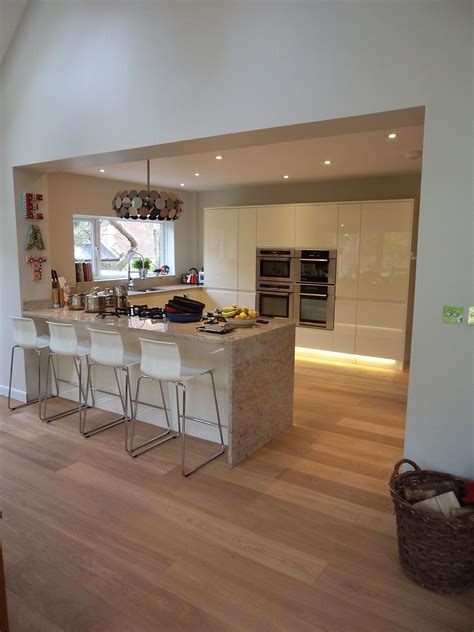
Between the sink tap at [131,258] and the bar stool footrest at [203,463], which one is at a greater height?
the sink tap at [131,258]

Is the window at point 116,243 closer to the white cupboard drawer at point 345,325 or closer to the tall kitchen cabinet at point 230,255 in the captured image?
the tall kitchen cabinet at point 230,255

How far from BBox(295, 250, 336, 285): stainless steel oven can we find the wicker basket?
4283mm

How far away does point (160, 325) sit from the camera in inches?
147

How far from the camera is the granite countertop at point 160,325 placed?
10.7 ft

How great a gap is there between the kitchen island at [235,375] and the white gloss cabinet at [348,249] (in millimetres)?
2517

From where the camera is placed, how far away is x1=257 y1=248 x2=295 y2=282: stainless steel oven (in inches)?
257

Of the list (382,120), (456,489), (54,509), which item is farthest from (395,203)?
(54,509)

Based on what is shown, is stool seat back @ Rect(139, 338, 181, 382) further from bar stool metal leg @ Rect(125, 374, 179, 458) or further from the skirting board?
the skirting board

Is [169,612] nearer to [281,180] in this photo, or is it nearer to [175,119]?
[175,119]

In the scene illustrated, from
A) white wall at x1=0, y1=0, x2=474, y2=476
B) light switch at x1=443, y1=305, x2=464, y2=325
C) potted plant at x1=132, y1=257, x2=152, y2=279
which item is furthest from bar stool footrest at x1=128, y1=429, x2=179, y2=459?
potted plant at x1=132, y1=257, x2=152, y2=279

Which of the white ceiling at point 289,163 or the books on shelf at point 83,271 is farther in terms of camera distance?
the books on shelf at point 83,271

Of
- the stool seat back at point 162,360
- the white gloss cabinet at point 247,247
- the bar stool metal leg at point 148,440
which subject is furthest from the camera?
the white gloss cabinet at point 247,247

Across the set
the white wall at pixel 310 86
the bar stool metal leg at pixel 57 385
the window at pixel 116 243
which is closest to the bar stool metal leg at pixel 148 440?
the bar stool metal leg at pixel 57 385

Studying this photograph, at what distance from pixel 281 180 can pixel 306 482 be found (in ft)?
15.0
